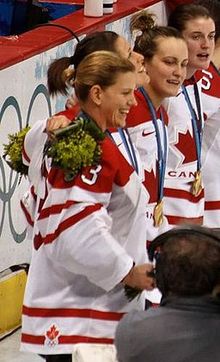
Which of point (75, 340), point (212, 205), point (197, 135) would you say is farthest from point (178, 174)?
point (75, 340)

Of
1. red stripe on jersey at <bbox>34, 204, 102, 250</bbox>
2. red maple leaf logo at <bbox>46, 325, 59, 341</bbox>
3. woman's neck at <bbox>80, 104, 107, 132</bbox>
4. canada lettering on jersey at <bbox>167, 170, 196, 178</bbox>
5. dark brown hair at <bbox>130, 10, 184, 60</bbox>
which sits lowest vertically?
red maple leaf logo at <bbox>46, 325, 59, 341</bbox>

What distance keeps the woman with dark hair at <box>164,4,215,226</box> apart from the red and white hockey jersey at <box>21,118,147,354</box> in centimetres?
112

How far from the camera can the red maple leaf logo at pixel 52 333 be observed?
12.6ft

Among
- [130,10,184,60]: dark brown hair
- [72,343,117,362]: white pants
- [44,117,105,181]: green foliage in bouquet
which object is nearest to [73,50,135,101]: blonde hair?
[44,117,105,181]: green foliage in bouquet

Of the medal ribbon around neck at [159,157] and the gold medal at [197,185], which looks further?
the gold medal at [197,185]

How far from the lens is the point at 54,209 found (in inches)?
147

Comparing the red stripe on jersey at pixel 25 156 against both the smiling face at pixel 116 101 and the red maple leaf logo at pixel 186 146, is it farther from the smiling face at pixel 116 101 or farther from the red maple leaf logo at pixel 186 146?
the red maple leaf logo at pixel 186 146

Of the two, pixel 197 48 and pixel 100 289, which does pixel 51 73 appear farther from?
pixel 197 48

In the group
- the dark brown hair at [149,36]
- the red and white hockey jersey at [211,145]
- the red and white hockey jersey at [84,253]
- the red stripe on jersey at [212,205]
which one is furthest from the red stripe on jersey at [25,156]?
the red stripe on jersey at [212,205]

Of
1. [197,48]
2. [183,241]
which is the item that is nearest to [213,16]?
[197,48]

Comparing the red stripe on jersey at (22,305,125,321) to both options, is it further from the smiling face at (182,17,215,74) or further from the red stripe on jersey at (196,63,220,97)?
the red stripe on jersey at (196,63,220,97)

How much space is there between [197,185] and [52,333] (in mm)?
1393

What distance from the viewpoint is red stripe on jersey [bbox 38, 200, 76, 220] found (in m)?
3.69

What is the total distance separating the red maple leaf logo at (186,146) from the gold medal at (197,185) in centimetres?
7
